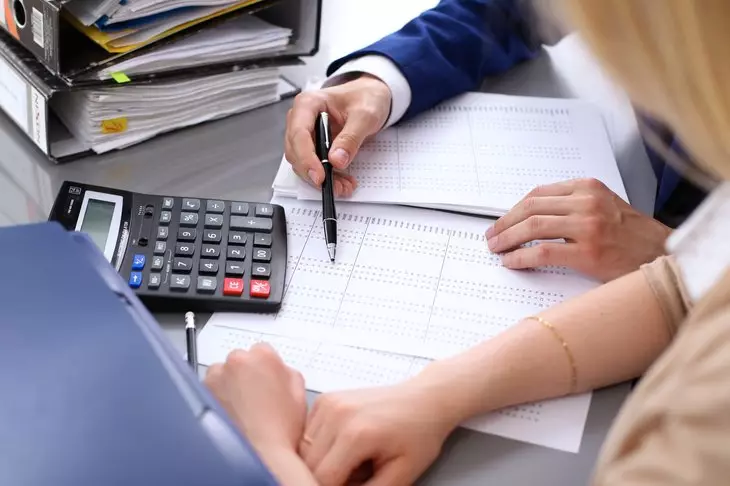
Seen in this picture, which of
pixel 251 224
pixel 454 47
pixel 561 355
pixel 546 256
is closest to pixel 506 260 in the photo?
pixel 546 256

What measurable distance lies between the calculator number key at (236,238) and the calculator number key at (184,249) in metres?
0.04

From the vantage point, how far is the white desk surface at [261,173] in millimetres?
610

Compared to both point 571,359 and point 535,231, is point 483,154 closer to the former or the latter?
point 535,231

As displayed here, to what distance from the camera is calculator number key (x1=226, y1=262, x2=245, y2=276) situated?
730 mm

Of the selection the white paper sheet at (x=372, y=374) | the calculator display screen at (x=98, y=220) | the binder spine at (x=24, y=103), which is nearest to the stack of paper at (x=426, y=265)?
the white paper sheet at (x=372, y=374)

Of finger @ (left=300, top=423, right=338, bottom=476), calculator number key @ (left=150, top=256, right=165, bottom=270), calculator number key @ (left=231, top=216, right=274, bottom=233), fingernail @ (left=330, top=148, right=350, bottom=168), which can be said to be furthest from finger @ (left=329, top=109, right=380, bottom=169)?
finger @ (left=300, top=423, right=338, bottom=476)

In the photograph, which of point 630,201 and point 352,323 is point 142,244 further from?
point 630,201

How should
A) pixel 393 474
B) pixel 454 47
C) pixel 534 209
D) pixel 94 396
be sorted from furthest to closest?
pixel 454 47 < pixel 534 209 < pixel 393 474 < pixel 94 396

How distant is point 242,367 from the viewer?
2.09 ft

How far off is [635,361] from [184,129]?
57 centimetres

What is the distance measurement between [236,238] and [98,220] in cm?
13

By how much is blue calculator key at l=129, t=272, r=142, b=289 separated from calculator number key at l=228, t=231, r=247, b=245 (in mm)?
90

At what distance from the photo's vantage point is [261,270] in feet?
2.42

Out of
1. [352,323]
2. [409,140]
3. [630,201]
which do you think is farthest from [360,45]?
[352,323]
